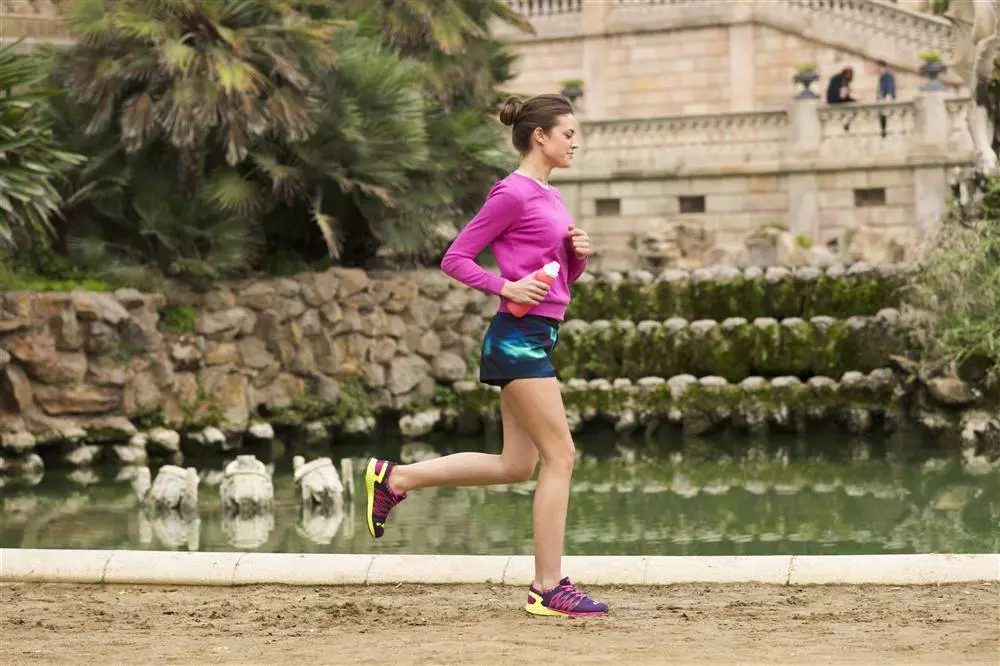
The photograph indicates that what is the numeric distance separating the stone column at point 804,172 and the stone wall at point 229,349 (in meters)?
10.2

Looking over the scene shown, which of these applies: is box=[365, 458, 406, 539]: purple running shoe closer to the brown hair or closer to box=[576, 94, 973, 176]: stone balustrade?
the brown hair

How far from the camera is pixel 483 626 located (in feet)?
20.6

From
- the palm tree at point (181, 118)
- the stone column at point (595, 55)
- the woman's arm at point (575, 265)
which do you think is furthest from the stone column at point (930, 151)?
the woman's arm at point (575, 265)

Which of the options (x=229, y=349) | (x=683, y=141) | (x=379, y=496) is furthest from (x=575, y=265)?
(x=683, y=141)

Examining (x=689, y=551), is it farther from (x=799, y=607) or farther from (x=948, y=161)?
(x=948, y=161)

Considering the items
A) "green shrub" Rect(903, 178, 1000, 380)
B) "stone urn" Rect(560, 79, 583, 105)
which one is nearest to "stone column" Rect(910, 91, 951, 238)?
"stone urn" Rect(560, 79, 583, 105)

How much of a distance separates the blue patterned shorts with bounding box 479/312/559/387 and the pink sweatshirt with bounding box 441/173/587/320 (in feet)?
0.16

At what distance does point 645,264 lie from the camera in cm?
2467

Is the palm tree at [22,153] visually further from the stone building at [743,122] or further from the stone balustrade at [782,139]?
the stone balustrade at [782,139]

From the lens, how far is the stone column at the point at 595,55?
35.7 metres

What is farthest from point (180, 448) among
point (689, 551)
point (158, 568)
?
point (158, 568)

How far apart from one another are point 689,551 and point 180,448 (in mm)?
7788

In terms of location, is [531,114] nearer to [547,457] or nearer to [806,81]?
[547,457]

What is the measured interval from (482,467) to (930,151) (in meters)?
21.9
